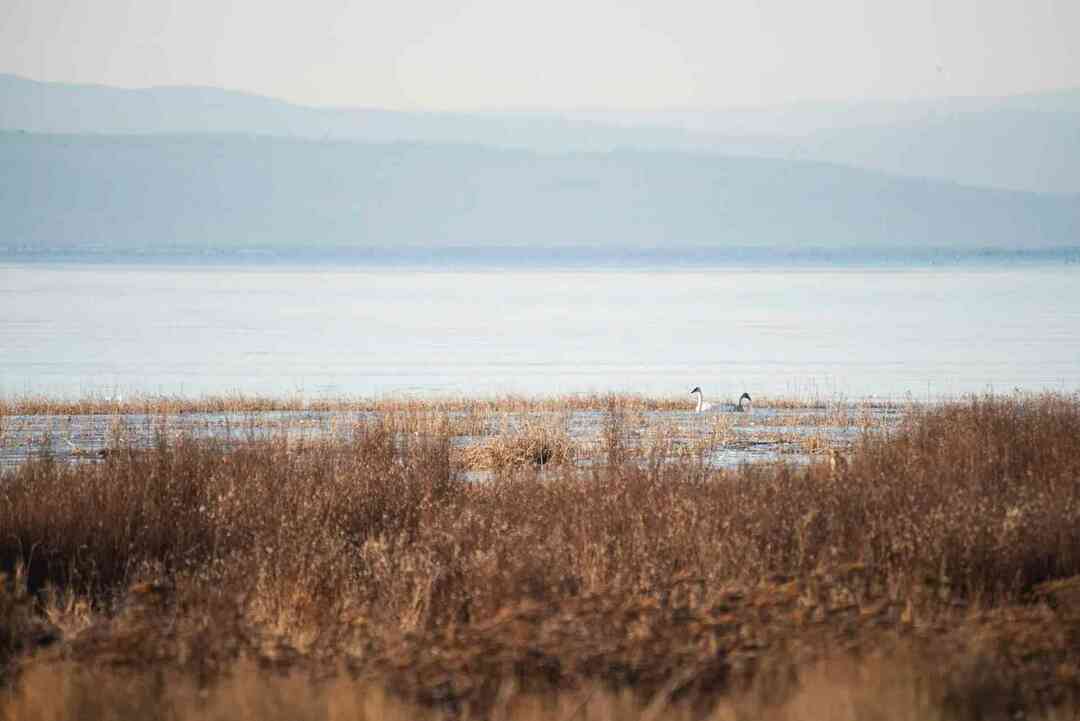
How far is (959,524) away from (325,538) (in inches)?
187

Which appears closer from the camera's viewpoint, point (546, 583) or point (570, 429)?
point (546, 583)

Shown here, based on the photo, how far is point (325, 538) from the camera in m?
12.2

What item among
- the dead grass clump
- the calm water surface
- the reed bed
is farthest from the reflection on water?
A: the calm water surface

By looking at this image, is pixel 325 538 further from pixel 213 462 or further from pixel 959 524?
pixel 959 524

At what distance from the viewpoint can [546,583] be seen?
10719 millimetres

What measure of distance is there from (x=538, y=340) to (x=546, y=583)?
46.9 m

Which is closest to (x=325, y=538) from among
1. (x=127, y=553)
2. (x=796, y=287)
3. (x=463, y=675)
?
(x=127, y=553)

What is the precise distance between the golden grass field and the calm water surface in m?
19.5

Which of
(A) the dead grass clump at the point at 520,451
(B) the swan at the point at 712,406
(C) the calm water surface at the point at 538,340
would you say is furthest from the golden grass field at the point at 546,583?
(C) the calm water surface at the point at 538,340

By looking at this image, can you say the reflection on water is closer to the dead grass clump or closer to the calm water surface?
the dead grass clump

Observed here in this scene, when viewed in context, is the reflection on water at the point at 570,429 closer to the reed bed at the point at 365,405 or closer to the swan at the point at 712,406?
the swan at the point at 712,406

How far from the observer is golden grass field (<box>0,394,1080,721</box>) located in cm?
772

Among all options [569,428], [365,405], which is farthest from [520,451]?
[365,405]

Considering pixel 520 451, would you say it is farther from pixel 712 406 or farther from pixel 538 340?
pixel 538 340
